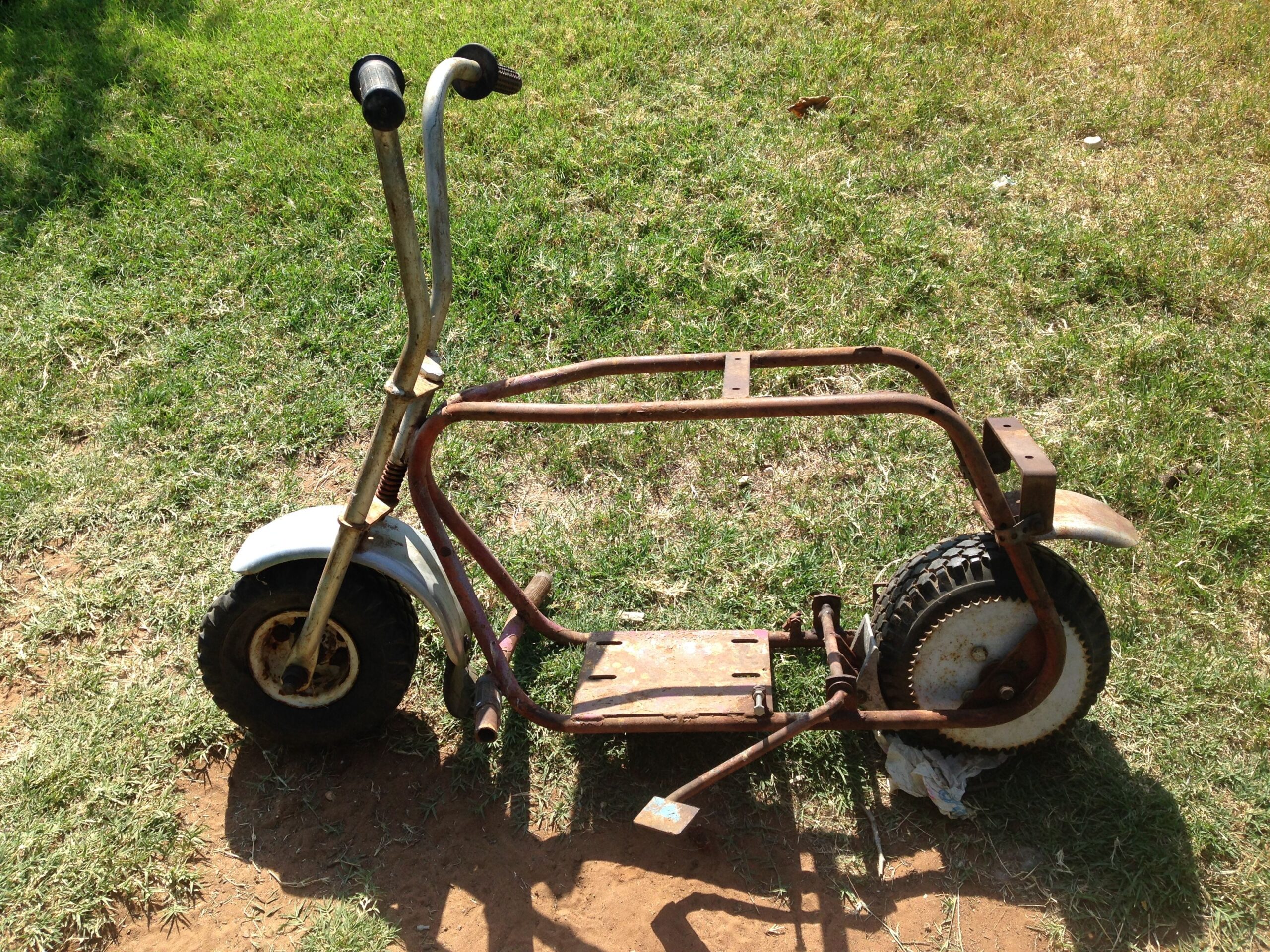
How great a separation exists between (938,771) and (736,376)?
1.30 meters

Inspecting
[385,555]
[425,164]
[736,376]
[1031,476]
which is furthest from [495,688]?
[1031,476]

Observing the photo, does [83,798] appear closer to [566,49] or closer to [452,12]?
[566,49]

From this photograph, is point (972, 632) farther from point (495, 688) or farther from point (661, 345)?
point (661, 345)

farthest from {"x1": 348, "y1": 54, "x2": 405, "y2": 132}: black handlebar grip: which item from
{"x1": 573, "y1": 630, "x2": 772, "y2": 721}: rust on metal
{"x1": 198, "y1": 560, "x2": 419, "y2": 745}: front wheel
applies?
{"x1": 573, "y1": 630, "x2": 772, "y2": 721}: rust on metal

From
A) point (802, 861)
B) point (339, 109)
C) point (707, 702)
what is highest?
point (339, 109)

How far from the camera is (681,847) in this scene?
288 cm

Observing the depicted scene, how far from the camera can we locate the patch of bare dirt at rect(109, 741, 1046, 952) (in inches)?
105

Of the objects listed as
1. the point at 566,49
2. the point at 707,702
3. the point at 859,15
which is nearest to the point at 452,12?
the point at 566,49

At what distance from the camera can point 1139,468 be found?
12.8 feet

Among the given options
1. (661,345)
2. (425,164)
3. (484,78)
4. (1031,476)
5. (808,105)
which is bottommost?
(661,345)

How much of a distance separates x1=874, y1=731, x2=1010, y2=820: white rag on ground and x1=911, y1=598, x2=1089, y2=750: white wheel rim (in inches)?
2.2

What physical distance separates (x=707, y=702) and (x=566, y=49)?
5062 millimetres

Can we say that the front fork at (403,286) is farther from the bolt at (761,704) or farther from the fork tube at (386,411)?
the bolt at (761,704)

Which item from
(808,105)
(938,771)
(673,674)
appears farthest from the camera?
(808,105)
